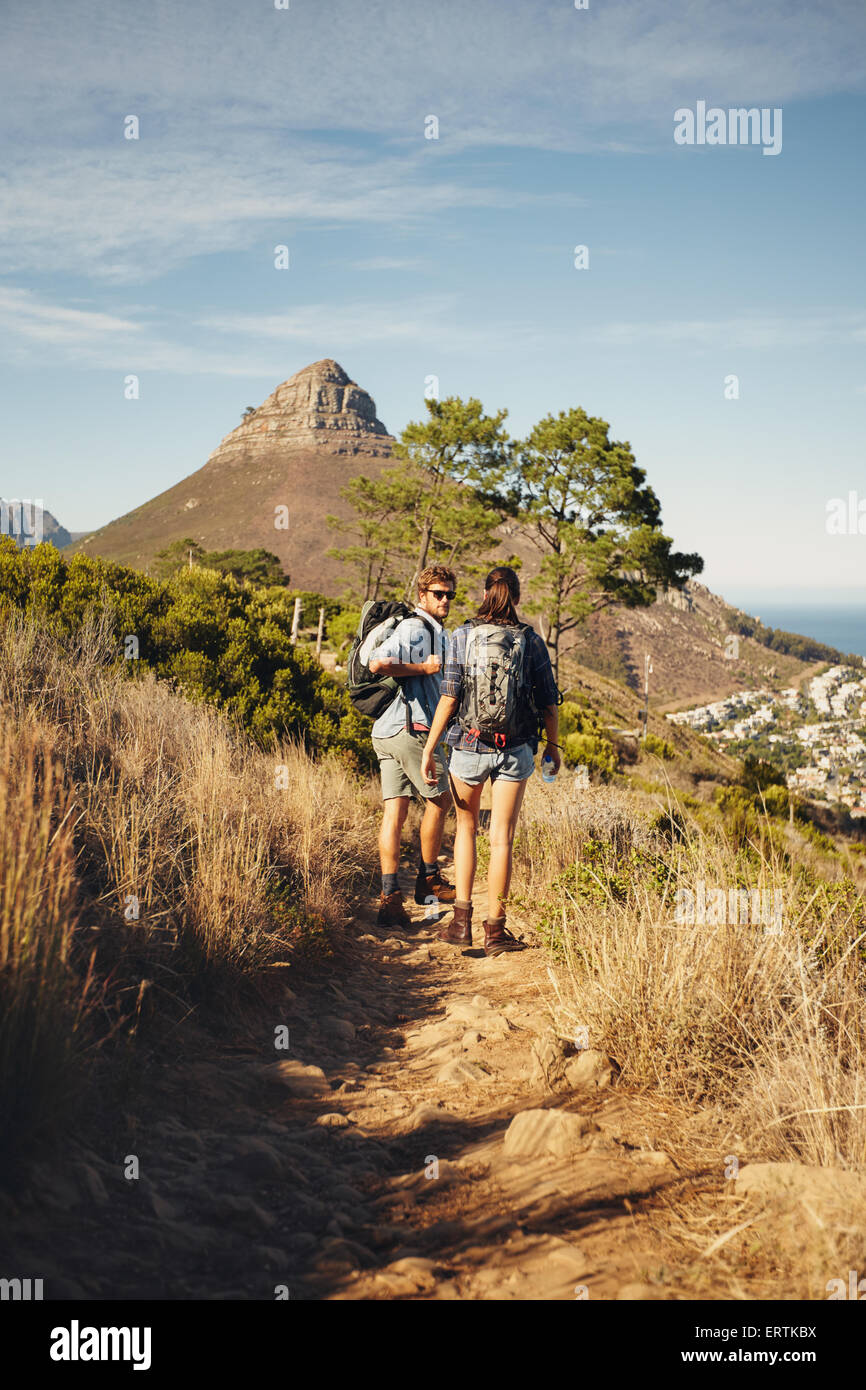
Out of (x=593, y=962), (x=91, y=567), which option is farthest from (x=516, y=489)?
(x=593, y=962)

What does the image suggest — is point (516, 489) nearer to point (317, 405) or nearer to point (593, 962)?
point (593, 962)

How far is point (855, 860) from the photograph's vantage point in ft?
39.1

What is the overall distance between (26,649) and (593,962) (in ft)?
12.7

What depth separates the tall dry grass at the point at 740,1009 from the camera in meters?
2.46

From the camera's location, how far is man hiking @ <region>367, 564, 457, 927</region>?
4.82 meters

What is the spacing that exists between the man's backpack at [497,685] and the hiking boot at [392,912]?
51.1 inches

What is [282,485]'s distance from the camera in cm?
11862

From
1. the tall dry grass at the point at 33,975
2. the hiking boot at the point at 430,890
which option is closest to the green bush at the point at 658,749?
the hiking boot at the point at 430,890

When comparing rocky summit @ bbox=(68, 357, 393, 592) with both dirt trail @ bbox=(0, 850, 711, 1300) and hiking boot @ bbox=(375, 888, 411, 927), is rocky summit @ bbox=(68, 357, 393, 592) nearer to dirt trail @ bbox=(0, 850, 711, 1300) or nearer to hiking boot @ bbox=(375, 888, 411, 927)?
hiking boot @ bbox=(375, 888, 411, 927)

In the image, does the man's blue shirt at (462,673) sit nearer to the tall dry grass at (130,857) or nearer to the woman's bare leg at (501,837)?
the woman's bare leg at (501,837)

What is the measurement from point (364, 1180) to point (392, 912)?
8.25 ft

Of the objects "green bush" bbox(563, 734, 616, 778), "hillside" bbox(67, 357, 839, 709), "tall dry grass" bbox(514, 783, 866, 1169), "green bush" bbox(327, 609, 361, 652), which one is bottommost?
"green bush" bbox(563, 734, 616, 778)

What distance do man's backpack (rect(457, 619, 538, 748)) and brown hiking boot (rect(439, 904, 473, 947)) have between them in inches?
39.9

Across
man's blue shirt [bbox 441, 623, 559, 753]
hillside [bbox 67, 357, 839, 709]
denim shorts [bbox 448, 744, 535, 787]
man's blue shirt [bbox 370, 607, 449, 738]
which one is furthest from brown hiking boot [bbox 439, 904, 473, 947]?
hillside [bbox 67, 357, 839, 709]
